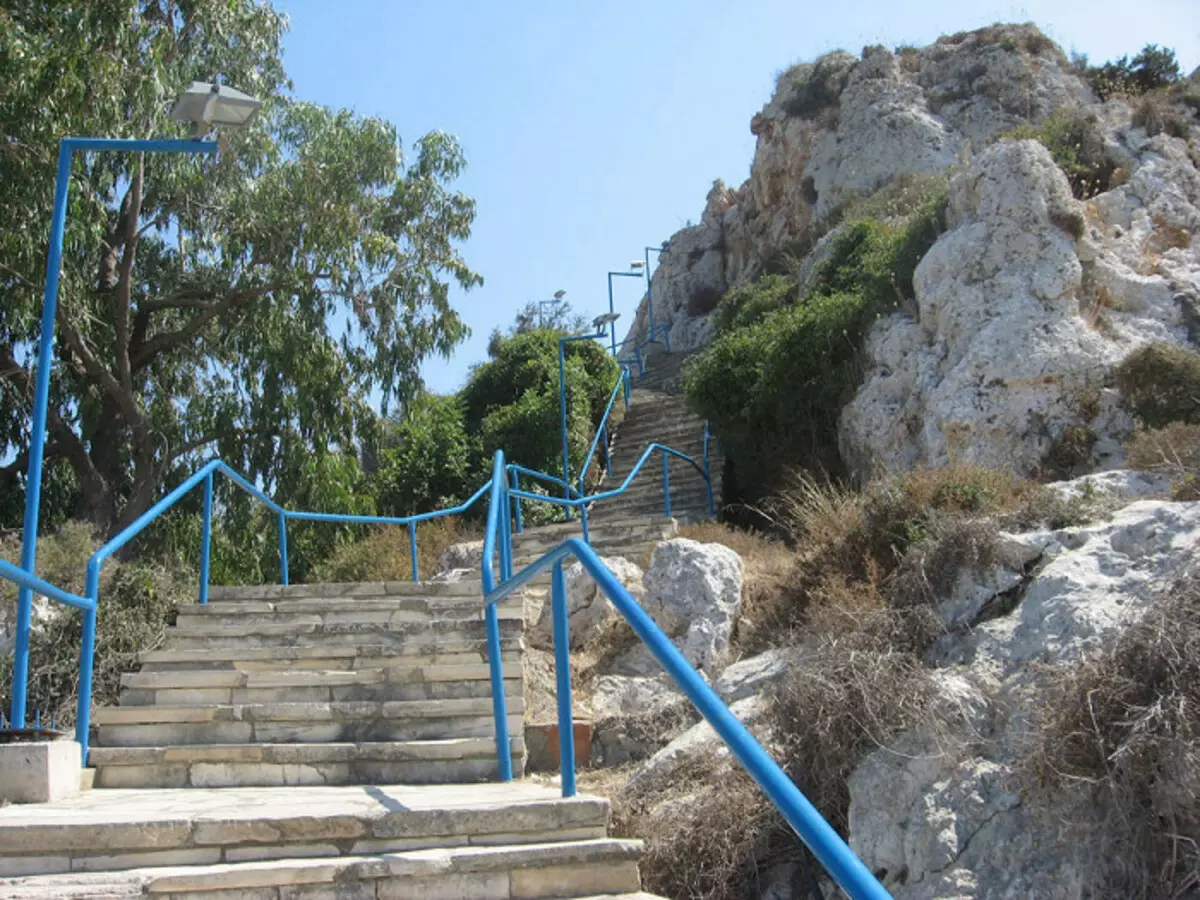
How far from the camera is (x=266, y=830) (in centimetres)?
407

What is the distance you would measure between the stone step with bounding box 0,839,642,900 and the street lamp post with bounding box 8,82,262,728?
191cm

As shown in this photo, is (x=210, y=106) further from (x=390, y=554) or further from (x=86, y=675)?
(x=390, y=554)

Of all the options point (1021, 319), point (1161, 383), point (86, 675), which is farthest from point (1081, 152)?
point (86, 675)

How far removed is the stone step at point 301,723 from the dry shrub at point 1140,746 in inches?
102

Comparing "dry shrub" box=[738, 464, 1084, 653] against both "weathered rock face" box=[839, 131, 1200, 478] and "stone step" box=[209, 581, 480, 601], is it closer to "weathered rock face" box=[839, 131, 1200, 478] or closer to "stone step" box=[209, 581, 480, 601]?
"stone step" box=[209, 581, 480, 601]

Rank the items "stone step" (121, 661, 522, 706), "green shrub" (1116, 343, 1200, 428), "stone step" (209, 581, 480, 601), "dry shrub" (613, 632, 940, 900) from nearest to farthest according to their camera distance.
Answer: "dry shrub" (613, 632, 940, 900) < "stone step" (121, 661, 522, 706) < "stone step" (209, 581, 480, 601) < "green shrub" (1116, 343, 1200, 428)

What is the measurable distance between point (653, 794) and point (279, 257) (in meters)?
9.60

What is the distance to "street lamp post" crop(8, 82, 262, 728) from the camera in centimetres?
559

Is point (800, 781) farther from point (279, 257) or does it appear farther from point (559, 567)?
point (279, 257)

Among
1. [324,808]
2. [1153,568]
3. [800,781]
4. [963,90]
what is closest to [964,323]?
[1153,568]

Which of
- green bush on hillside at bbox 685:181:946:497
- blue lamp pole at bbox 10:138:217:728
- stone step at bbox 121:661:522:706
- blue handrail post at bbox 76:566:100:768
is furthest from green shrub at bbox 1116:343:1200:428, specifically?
blue handrail post at bbox 76:566:100:768

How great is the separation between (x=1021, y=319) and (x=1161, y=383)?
1.56 meters

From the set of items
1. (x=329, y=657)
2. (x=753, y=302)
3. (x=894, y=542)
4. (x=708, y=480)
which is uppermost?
(x=753, y=302)

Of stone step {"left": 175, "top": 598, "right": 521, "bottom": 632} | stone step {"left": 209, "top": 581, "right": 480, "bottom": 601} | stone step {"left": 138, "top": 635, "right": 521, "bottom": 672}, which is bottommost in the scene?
stone step {"left": 138, "top": 635, "right": 521, "bottom": 672}
